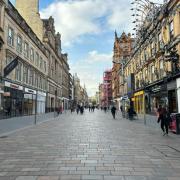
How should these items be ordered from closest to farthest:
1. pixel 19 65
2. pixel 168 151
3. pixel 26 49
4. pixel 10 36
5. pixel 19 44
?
pixel 168 151, pixel 10 36, pixel 19 44, pixel 19 65, pixel 26 49

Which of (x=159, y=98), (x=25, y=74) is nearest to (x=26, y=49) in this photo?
(x=25, y=74)

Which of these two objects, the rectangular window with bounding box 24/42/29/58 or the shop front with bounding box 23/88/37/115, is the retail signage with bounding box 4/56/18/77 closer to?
the shop front with bounding box 23/88/37/115

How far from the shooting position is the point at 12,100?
100ft

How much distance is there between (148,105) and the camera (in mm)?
37094

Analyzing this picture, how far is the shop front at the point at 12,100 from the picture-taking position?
92.1ft

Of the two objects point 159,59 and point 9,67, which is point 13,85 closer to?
point 9,67

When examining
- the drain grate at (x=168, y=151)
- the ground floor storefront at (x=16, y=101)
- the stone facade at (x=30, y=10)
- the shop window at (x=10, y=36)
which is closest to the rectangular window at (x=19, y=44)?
the shop window at (x=10, y=36)

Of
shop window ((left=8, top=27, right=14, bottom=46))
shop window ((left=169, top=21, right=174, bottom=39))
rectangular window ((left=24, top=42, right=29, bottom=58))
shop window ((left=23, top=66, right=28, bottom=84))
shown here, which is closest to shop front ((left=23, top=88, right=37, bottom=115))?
shop window ((left=23, top=66, right=28, bottom=84))

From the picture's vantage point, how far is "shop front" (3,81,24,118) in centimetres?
2806

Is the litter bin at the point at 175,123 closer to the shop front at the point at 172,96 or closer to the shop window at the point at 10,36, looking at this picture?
the shop front at the point at 172,96

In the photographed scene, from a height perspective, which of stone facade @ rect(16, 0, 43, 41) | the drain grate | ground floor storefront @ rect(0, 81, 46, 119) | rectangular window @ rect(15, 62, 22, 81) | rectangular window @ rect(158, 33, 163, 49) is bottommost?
the drain grate

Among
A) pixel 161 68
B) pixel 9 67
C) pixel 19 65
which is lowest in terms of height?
pixel 9 67

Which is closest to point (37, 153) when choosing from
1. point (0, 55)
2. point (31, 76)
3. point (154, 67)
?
point (0, 55)

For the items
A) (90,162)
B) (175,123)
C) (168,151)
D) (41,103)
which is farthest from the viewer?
(41,103)
